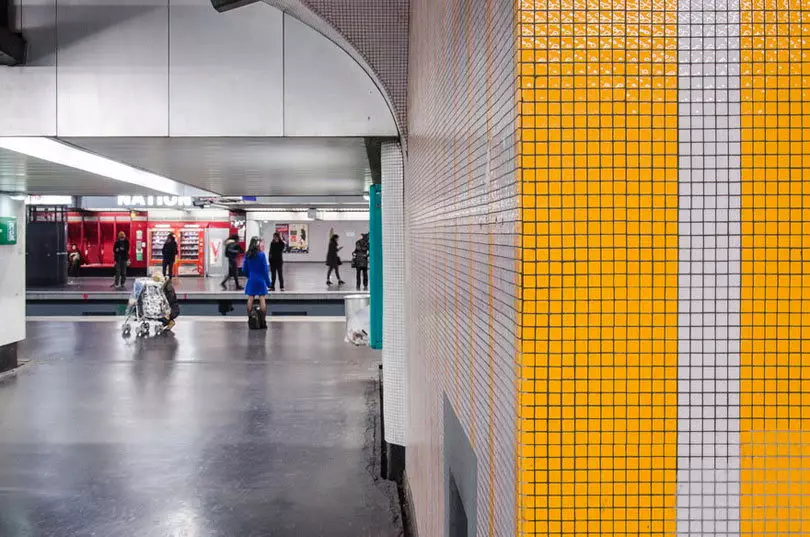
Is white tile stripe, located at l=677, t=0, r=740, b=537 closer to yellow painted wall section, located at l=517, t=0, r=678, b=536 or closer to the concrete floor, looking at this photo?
yellow painted wall section, located at l=517, t=0, r=678, b=536

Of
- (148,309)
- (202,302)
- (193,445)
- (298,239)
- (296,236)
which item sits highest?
(296,236)

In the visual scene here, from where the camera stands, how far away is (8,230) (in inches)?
357

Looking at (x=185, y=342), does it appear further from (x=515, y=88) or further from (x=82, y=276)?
(x=82, y=276)

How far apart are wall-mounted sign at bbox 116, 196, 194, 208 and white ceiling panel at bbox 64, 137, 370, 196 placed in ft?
33.9

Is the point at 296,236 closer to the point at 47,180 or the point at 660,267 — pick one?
the point at 47,180

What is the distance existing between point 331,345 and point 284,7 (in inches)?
289

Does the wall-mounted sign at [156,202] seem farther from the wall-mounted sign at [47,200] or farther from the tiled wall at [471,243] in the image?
the tiled wall at [471,243]

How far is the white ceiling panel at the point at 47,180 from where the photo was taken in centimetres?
670

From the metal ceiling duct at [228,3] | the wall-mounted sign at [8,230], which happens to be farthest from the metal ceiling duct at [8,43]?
the wall-mounted sign at [8,230]

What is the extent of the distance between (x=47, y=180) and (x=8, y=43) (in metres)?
4.27

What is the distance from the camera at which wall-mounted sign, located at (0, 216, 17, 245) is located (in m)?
8.97

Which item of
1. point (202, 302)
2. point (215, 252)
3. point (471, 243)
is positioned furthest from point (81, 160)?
point (215, 252)

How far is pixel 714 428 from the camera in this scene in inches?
52.0

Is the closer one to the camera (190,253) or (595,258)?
(595,258)
